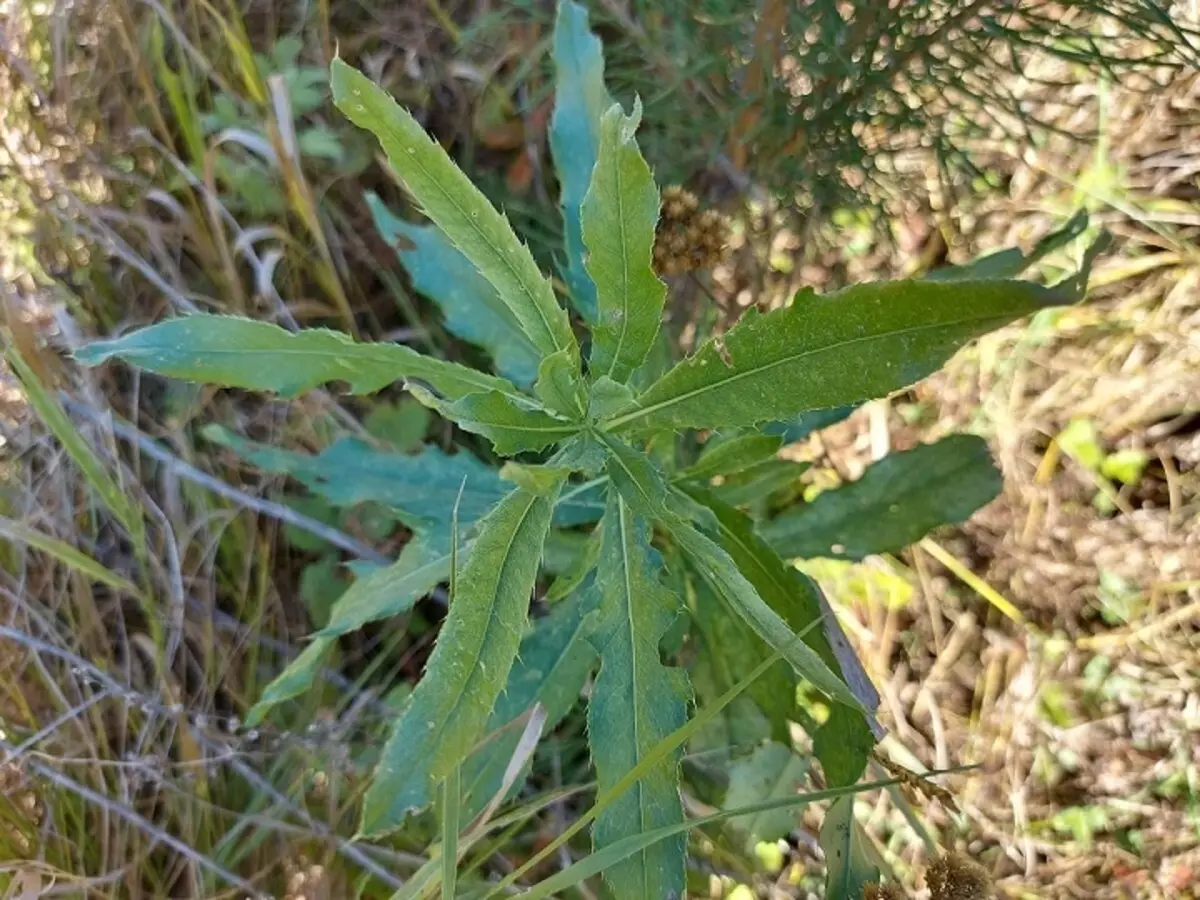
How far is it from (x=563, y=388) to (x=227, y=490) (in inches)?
40.0

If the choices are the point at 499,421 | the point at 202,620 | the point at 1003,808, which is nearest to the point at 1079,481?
the point at 1003,808

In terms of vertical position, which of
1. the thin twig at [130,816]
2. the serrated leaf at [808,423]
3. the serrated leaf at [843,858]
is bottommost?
the thin twig at [130,816]

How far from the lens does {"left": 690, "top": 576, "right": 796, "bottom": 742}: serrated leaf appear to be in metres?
1.16

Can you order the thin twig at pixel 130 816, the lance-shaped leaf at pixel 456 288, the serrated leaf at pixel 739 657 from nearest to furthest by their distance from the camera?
the serrated leaf at pixel 739 657
the lance-shaped leaf at pixel 456 288
the thin twig at pixel 130 816

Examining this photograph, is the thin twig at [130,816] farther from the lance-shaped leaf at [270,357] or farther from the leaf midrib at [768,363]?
the leaf midrib at [768,363]

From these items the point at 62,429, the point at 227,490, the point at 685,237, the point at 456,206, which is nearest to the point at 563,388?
the point at 456,206

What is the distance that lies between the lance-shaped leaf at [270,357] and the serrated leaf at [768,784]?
2.53 ft

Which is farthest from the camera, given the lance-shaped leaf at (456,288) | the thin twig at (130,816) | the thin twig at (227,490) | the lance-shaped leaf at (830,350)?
the thin twig at (227,490)

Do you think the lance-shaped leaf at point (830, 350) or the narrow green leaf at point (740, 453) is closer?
the lance-shaped leaf at point (830, 350)

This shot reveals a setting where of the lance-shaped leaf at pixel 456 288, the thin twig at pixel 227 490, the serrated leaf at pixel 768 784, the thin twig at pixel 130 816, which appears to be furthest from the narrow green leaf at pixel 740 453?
the thin twig at pixel 130 816

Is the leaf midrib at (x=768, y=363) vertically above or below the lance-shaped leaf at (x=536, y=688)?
above

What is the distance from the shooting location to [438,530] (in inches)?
47.8

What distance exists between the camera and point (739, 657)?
4.08ft

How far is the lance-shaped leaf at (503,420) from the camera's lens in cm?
76
